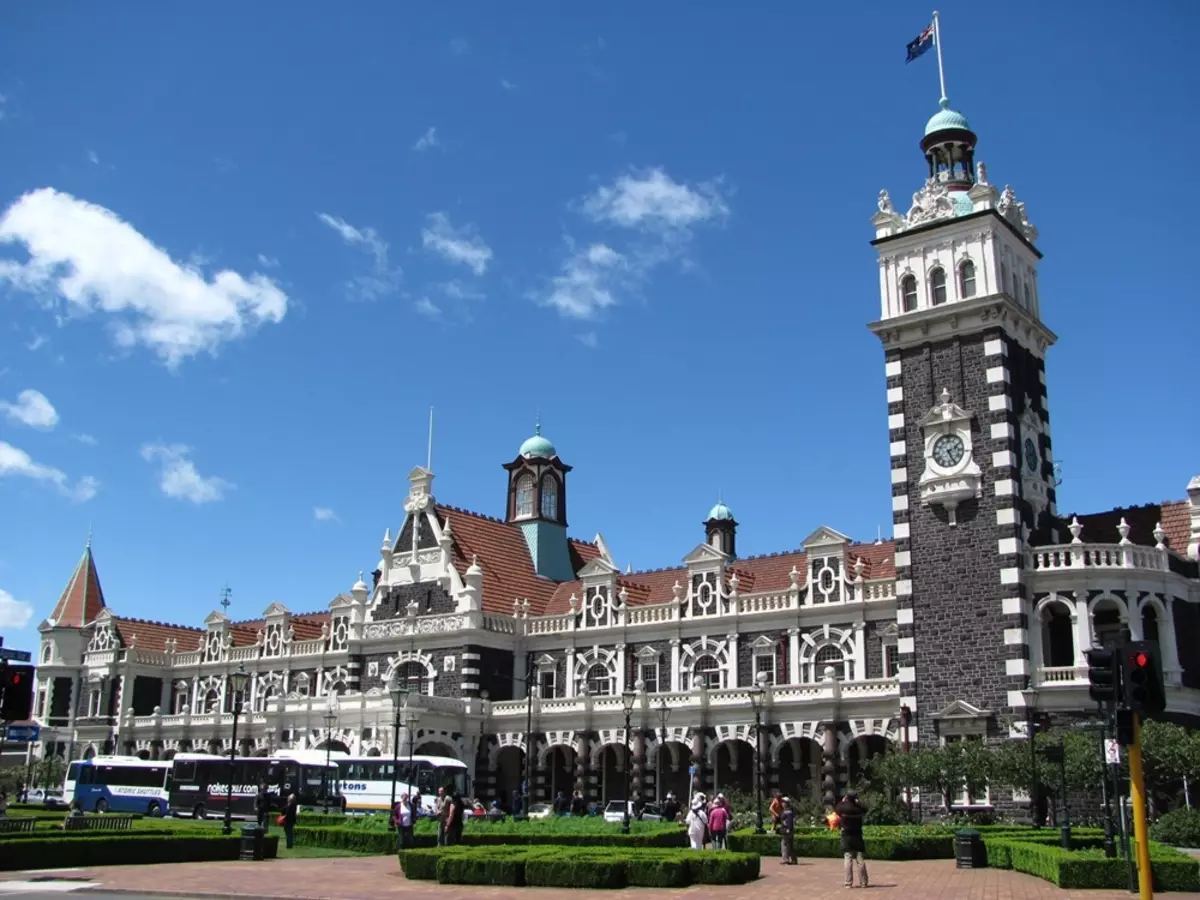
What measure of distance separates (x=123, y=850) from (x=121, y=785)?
107 ft

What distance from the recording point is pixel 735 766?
58.2m

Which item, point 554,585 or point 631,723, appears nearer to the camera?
point 631,723

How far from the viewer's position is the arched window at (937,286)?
171ft

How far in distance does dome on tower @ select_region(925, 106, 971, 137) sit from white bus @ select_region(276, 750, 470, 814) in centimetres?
3677

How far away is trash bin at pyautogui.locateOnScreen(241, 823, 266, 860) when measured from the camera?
34.9 metres

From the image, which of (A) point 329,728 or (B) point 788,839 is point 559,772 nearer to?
(A) point 329,728

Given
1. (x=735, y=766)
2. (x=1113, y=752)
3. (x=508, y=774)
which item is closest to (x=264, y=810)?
(x=735, y=766)

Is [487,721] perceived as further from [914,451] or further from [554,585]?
[914,451]

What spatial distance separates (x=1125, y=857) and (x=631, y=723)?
37006 mm

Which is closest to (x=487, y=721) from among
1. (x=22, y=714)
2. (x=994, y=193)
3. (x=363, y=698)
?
(x=363, y=698)

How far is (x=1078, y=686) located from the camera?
149ft

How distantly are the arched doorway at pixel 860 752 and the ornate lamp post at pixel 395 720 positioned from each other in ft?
64.3

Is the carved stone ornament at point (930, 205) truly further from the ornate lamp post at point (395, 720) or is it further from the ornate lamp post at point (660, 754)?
the ornate lamp post at point (395, 720)

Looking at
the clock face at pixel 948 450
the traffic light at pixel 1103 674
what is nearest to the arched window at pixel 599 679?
the clock face at pixel 948 450
